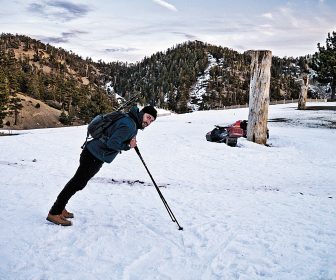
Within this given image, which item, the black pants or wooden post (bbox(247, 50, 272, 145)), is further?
wooden post (bbox(247, 50, 272, 145))

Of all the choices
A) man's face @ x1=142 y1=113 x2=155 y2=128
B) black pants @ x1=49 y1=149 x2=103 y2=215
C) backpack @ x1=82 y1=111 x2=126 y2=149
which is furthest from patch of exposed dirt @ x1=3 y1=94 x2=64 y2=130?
man's face @ x1=142 y1=113 x2=155 y2=128

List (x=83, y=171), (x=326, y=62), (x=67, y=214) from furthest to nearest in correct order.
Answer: (x=326, y=62), (x=67, y=214), (x=83, y=171)

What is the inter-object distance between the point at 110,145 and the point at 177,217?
213 centimetres

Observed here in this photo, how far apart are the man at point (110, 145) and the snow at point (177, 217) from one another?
2.55 feet

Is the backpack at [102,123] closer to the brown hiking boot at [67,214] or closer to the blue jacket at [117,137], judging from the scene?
the blue jacket at [117,137]

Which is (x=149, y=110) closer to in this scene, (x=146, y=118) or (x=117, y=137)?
(x=146, y=118)

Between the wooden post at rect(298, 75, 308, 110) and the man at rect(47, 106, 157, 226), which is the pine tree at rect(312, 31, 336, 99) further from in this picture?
the man at rect(47, 106, 157, 226)

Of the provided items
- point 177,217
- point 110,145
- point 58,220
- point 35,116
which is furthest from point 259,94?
point 35,116

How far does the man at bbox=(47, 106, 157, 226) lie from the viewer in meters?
4.88

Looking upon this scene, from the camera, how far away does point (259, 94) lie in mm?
14781

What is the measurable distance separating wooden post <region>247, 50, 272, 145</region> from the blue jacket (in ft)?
35.0

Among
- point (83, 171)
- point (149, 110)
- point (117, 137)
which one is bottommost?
point (83, 171)

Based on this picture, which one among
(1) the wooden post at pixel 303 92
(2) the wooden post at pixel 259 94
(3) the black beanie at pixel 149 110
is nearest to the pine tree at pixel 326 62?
(1) the wooden post at pixel 303 92

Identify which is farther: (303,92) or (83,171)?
(303,92)
